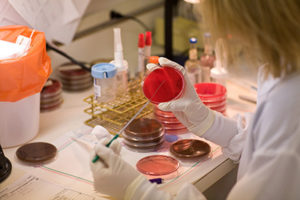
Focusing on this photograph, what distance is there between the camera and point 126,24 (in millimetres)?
2129

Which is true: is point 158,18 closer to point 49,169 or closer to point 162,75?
point 162,75

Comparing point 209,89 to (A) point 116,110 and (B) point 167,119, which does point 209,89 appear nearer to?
(B) point 167,119

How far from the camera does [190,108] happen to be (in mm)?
1236

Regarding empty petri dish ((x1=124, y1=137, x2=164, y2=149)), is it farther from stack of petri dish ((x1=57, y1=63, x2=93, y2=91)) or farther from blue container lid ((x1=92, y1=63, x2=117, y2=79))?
stack of petri dish ((x1=57, y1=63, x2=93, y2=91))

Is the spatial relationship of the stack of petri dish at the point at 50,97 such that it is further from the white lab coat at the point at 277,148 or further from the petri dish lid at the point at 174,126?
the white lab coat at the point at 277,148

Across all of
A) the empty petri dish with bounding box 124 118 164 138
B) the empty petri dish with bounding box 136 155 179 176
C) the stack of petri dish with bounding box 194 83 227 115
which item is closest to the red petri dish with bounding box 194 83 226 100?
the stack of petri dish with bounding box 194 83 227 115

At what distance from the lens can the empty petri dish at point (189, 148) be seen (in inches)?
49.3

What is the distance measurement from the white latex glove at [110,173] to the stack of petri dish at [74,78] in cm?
75

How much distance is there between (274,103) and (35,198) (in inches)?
26.7

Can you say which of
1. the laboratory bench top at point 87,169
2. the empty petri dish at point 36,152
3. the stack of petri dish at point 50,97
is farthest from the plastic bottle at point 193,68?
the empty petri dish at point 36,152

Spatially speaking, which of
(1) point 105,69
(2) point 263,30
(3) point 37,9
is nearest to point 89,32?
(3) point 37,9

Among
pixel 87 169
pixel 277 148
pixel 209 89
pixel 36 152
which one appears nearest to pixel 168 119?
pixel 209 89

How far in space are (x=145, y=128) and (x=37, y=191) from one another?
0.41 metres

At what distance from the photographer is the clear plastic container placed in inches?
53.7
